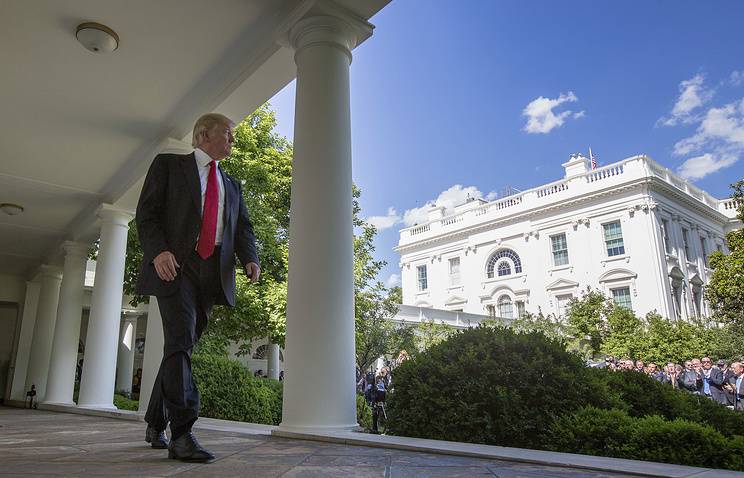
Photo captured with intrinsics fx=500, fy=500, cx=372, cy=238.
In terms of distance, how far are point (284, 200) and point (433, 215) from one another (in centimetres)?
2760

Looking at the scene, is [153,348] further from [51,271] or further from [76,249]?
[51,271]

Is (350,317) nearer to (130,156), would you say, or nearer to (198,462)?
(198,462)

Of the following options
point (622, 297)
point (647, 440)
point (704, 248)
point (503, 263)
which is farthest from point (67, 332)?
point (704, 248)

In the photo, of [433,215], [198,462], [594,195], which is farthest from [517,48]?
[198,462]

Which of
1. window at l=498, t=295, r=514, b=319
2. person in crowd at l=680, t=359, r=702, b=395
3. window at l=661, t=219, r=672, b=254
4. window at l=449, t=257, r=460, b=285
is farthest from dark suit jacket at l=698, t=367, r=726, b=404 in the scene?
window at l=449, t=257, r=460, b=285

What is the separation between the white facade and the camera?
29.3 metres

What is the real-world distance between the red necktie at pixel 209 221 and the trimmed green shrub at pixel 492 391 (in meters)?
2.16

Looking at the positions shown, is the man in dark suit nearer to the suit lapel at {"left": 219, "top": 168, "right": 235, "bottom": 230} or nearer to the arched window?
the suit lapel at {"left": 219, "top": 168, "right": 235, "bottom": 230}

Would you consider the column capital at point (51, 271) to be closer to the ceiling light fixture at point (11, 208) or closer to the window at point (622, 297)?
the ceiling light fixture at point (11, 208)

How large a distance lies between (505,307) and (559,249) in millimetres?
5599

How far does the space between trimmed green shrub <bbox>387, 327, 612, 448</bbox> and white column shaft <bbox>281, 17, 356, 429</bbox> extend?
22.9 inches

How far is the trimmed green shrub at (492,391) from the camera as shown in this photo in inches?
143

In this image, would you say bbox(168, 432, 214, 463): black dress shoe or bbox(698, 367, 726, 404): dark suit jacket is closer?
bbox(168, 432, 214, 463): black dress shoe

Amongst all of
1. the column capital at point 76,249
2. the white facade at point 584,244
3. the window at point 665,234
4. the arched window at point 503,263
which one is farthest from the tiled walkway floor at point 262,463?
the arched window at point 503,263
